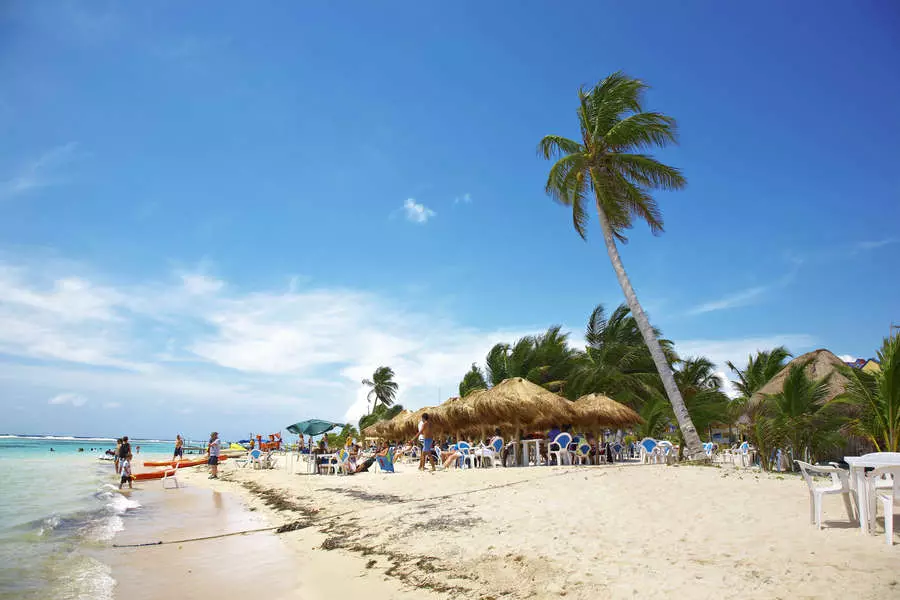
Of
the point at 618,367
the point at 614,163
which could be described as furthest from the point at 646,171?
the point at 618,367

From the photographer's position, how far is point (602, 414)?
15.4 meters

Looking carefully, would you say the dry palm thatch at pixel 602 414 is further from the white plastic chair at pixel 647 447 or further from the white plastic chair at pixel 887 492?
the white plastic chair at pixel 887 492

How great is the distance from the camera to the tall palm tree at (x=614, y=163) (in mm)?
13438

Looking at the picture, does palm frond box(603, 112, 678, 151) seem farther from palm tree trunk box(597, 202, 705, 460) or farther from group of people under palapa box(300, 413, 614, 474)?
group of people under palapa box(300, 413, 614, 474)

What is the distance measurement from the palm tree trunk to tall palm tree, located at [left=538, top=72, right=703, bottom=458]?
29 millimetres

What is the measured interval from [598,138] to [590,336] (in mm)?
13698

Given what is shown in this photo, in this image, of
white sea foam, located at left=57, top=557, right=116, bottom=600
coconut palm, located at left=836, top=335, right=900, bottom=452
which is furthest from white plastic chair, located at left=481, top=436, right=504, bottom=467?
white sea foam, located at left=57, top=557, right=116, bottom=600

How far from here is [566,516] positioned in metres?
5.86

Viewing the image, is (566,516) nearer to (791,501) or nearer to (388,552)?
(388,552)

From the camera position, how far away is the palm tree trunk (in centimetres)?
1149

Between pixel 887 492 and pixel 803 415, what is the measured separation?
611 cm

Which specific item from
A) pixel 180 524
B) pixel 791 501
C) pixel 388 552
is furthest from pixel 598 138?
pixel 180 524

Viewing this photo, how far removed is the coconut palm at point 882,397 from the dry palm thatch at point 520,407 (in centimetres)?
723

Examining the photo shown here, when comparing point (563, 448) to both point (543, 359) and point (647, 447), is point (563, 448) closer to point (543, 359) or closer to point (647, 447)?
point (647, 447)
